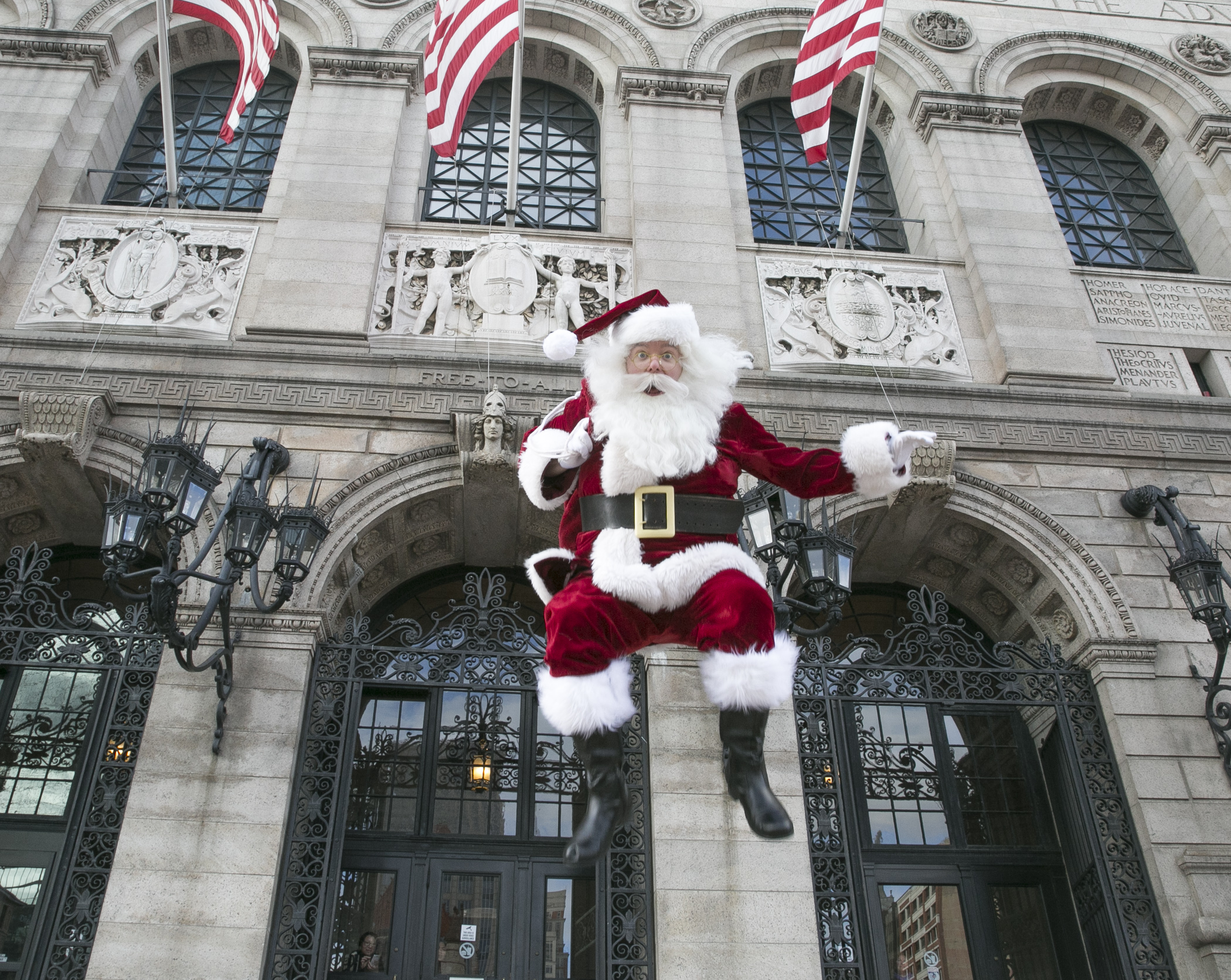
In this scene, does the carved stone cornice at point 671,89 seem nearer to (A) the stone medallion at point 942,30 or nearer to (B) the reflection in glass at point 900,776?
(A) the stone medallion at point 942,30

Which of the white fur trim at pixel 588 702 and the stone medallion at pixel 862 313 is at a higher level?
the stone medallion at pixel 862 313

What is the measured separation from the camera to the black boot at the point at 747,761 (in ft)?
14.5

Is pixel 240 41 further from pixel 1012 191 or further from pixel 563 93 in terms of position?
pixel 1012 191

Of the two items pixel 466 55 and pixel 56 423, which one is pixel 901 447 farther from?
pixel 56 423

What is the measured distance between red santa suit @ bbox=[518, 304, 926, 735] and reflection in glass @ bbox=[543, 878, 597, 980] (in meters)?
5.98

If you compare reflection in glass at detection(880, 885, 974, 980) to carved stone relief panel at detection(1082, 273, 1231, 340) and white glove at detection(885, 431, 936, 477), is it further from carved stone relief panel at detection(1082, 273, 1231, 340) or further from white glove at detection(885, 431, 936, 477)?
carved stone relief panel at detection(1082, 273, 1231, 340)

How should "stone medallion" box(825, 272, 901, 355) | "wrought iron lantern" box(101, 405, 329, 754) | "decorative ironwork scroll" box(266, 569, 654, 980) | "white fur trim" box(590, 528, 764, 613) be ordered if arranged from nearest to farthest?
"white fur trim" box(590, 528, 764, 613)
"wrought iron lantern" box(101, 405, 329, 754)
"decorative ironwork scroll" box(266, 569, 654, 980)
"stone medallion" box(825, 272, 901, 355)

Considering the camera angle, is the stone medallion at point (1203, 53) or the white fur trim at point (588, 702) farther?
the stone medallion at point (1203, 53)

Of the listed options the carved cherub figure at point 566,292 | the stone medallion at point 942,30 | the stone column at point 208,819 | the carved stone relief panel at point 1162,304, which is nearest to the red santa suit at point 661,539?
the stone column at point 208,819

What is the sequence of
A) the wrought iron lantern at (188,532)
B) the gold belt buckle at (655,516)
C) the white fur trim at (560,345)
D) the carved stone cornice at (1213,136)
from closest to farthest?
1. the gold belt buckle at (655,516)
2. the white fur trim at (560,345)
3. the wrought iron lantern at (188,532)
4. the carved stone cornice at (1213,136)

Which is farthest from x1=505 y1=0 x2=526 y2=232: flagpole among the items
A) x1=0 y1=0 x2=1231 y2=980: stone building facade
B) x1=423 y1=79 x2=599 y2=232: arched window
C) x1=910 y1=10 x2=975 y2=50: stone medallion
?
x1=910 y1=10 x2=975 y2=50: stone medallion

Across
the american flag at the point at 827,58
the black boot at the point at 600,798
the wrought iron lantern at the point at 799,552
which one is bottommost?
the black boot at the point at 600,798

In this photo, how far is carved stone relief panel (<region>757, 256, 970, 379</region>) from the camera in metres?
12.6

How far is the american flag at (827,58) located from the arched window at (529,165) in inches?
133
